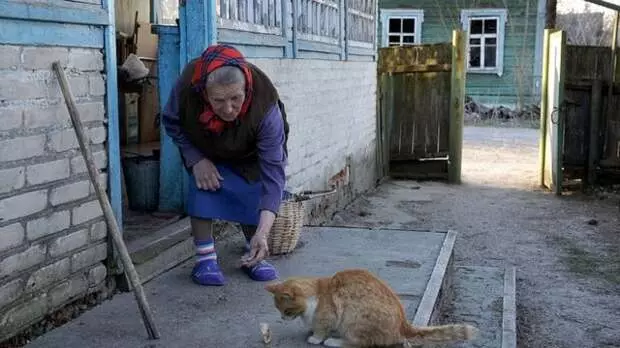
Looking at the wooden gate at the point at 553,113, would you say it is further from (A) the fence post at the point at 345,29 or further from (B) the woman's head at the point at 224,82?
(B) the woman's head at the point at 224,82

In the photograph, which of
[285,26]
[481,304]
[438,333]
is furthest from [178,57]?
[438,333]

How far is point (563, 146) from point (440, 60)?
90.8 inches

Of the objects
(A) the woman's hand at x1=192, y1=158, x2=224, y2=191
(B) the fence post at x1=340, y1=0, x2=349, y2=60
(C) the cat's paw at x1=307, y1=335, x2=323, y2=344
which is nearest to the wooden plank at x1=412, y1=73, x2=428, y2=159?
(B) the fence post at x1=340, y1=0, x2=349, y2=60

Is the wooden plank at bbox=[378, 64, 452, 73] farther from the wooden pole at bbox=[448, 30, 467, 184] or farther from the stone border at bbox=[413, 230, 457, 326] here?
the stone border at bbox=[413, 230, 457, 326]

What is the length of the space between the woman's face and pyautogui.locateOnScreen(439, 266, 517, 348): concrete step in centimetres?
171

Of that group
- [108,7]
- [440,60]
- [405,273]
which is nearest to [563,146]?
[440,60]

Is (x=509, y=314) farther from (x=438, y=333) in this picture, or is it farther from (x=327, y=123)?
(x=327, y=123)

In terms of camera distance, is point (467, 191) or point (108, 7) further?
point (467, 191)

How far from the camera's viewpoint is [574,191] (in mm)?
10039

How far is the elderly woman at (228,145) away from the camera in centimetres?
356

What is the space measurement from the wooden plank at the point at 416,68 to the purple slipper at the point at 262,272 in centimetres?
746

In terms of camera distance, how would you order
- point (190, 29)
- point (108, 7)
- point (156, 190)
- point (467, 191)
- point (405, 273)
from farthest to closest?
point (467, 191) < point (156, 190) < point (190, 29) < point (405, 273) < point (108, 7)

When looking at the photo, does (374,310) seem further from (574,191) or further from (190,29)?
(574,191)

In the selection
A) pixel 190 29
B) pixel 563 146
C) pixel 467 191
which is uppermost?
pixel 190 29
